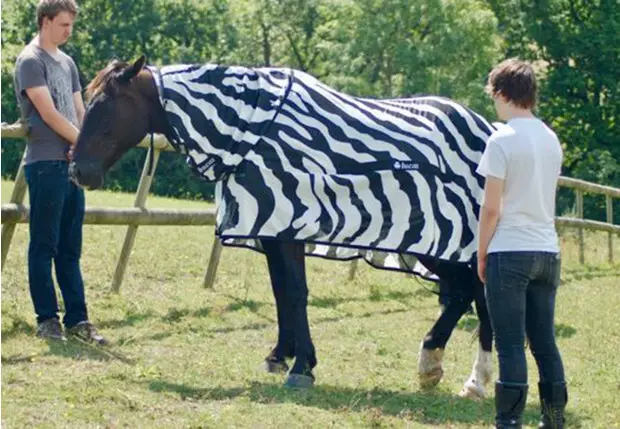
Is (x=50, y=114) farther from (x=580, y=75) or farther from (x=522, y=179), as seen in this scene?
(x=580, y=75)

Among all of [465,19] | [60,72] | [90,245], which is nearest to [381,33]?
[465,19]

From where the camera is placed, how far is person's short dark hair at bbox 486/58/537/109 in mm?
5406

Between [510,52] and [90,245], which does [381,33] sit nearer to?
[510,52]

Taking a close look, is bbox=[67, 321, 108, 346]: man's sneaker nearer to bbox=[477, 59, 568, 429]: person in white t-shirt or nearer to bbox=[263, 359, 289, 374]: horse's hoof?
bbox=[263, 359, 289, 374]: horse's hoof

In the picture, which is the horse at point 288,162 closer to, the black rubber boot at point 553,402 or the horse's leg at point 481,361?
the horse's leg at point 481,361

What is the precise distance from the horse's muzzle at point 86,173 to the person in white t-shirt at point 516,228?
2.28 metres

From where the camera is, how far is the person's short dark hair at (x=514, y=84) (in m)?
5.41

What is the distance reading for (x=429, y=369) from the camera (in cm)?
688

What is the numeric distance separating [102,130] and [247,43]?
1782 inches

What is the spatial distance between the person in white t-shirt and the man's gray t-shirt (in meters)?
2.73

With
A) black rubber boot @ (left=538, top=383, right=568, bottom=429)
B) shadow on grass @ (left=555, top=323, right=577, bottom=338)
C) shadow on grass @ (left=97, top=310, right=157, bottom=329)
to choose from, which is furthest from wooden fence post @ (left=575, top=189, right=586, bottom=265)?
black rubber boot @ (left=538, top=383, right=568, bottom=429)

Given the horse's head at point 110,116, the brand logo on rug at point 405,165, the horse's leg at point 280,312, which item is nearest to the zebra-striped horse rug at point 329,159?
the brand logo on rug at point 405,165

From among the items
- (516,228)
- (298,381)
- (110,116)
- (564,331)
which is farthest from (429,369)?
(564,331)

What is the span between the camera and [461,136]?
22.1ft
